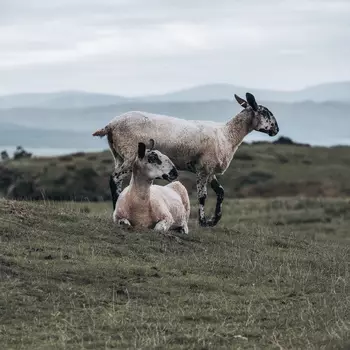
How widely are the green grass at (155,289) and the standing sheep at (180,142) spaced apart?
1350 millimetres

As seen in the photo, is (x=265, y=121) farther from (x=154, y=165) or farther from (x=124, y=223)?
(x=124, y=223)

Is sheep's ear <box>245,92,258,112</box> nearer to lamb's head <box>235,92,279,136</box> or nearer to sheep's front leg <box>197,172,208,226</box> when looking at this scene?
lamb's head <box>235,92,279,136</box>

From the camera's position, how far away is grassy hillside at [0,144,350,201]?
54.6 m

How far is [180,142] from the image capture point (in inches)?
784

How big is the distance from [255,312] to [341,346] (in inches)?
98.3

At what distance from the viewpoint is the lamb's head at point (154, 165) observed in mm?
17891

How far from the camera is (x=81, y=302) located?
40.7 ft

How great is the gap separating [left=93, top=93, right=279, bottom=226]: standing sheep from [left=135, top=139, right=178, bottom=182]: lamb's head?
1482 mm

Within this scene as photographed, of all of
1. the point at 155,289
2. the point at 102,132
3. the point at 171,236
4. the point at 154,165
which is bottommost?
the point at 155,289

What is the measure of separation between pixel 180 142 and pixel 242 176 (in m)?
38.4

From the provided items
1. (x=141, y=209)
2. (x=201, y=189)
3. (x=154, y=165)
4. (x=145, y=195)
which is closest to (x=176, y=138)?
(x=201, y=189)

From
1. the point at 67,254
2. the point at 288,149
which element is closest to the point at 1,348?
the point at 67,254

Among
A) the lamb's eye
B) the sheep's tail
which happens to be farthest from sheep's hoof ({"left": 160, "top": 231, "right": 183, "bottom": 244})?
the sheep's tail

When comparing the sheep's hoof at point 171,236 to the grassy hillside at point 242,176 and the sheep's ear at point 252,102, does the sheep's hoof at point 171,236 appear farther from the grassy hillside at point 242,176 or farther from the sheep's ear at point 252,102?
the grassy hillside at point 242,176
